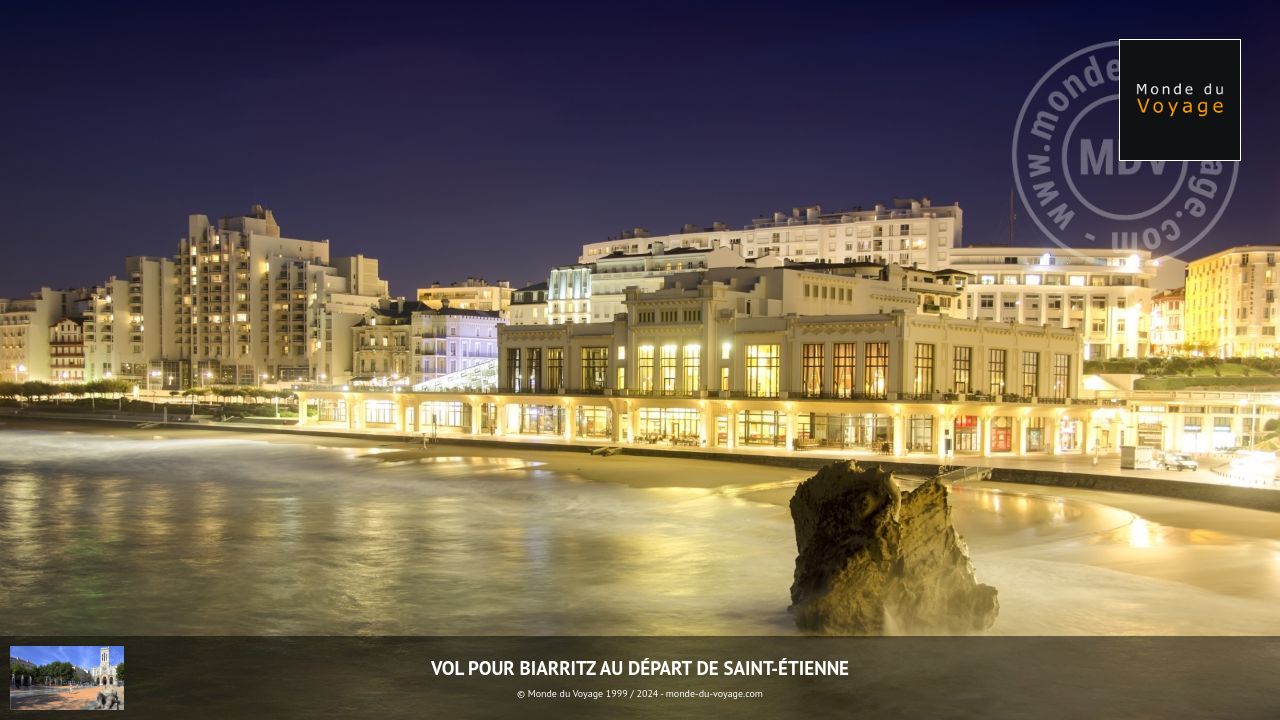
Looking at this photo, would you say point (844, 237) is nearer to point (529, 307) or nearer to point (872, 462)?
point (529, 307)

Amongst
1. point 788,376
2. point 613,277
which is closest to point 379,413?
point 613,277

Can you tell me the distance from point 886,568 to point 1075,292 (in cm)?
10725

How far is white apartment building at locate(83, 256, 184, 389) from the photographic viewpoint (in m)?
175

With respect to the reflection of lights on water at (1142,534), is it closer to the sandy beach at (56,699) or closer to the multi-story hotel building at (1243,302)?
the sandy beach at (56,699)

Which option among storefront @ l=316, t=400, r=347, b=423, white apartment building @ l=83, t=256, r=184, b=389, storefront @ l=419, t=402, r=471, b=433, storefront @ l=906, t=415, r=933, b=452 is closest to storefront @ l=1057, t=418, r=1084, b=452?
storefront @ l=906, t=415, r=933, b=452

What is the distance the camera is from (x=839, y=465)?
76.8 ft

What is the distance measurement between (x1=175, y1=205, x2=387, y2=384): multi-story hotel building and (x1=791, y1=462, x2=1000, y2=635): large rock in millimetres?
137964

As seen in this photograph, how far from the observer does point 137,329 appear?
176875 mm

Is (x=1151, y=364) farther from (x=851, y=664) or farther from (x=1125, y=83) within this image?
(x=851, y=664)

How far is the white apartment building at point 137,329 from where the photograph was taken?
175m

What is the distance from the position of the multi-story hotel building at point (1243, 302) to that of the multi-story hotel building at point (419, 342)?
9268cm

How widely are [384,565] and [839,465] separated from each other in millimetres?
14667

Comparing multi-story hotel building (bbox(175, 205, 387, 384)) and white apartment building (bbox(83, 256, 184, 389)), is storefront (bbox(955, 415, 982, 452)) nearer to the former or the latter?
multi-story hotel building (bbox(175, 205, 387, 384))

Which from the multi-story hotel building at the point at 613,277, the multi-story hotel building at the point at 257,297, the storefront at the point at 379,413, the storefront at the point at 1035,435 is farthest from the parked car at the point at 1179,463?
the multi-story hotel building at the point at 257,297
